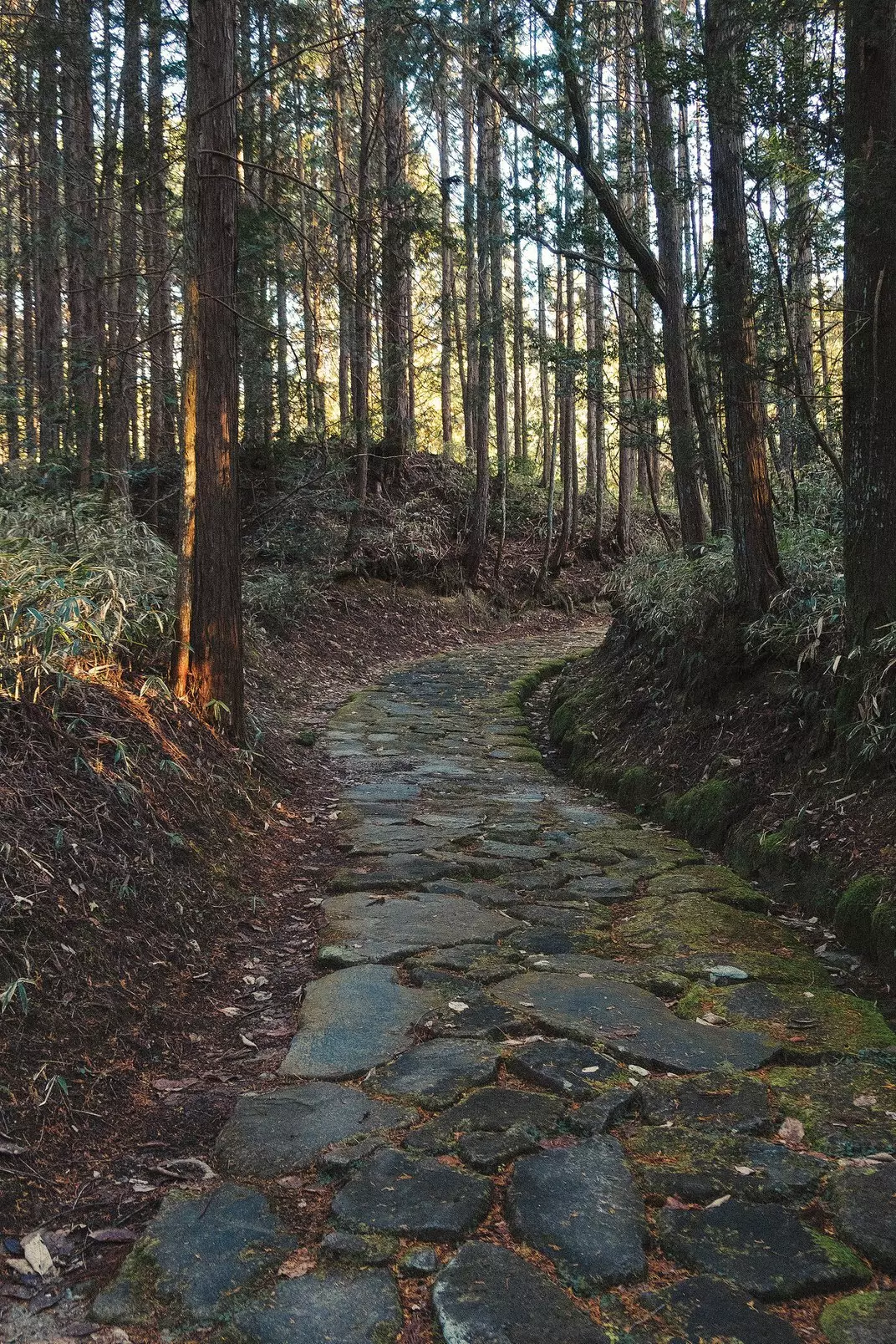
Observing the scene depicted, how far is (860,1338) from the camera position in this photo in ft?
5.64

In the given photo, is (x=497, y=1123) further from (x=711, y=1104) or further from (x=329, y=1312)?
(x=329, y=1312)

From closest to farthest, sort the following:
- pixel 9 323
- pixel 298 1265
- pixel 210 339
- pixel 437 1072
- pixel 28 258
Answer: pixel 298 1265 < pixel 437 1072 < pixel 210 339 < pixel 28 258 < pixel 9 323

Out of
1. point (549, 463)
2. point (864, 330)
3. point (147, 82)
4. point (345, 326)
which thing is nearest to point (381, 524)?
point (345, 326)

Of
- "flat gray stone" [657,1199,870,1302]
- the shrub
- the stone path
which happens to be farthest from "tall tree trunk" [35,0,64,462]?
"flat gray stone" [657,1199,870,1302]

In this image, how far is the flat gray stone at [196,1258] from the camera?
180 centimetres

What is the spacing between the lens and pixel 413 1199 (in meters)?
→ 2.13

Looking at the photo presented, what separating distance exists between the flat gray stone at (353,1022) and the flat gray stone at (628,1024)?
0.35 m

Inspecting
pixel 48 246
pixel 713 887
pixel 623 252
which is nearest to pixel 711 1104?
pixel 713 887

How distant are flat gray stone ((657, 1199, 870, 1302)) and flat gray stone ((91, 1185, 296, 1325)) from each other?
0.86 metres

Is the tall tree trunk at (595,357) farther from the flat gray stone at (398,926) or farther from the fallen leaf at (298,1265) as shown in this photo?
the fallen leaf at (298,1265)

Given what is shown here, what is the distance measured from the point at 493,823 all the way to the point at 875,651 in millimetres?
2396

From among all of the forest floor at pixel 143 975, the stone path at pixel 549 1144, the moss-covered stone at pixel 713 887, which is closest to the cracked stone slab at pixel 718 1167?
the stone path at pixel 549 1144

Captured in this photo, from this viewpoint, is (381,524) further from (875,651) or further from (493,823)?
(875,651)

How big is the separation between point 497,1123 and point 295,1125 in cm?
55
